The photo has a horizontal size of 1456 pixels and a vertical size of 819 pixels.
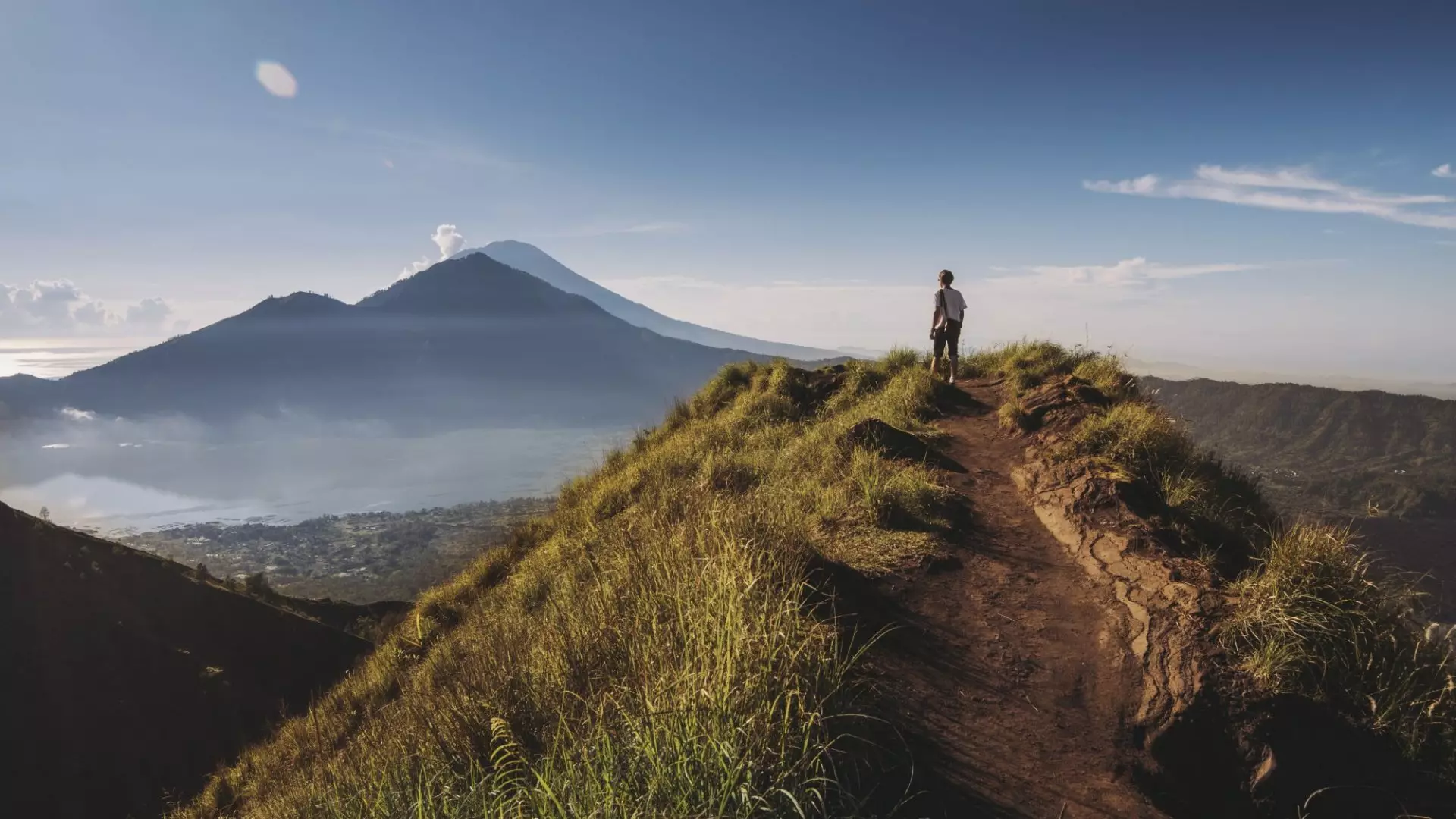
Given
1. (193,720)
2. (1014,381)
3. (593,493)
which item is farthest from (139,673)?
(1014,381)

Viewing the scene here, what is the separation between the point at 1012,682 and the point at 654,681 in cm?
232

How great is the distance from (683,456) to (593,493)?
5.53 ft

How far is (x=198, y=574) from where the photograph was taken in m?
34.9

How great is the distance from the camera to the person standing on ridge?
41.2 feet

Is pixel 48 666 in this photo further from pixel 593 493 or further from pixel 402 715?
pixel 402 715

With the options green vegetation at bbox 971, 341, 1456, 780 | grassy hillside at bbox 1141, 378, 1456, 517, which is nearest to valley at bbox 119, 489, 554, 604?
green vegetation at bbox 971, 341, 1456, 780

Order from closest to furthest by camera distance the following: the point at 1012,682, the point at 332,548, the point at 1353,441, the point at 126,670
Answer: the point at 1012,682 < the point at 126,670 < the point at 1353,441 < the point at 332,548

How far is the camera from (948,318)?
1260 cm

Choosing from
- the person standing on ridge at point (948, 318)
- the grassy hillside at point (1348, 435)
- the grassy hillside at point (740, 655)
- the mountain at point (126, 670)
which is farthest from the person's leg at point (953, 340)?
the grassy hillside at point (1348, 435)

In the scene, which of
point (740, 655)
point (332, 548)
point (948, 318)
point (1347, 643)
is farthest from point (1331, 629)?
point (332, 548)

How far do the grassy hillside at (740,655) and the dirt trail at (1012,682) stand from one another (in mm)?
361

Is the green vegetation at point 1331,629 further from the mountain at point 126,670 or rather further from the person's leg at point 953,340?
the mountain at point 126,670

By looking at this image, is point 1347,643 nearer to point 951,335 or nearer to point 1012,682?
point 1012,682

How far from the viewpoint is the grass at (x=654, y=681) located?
90.6 inches
